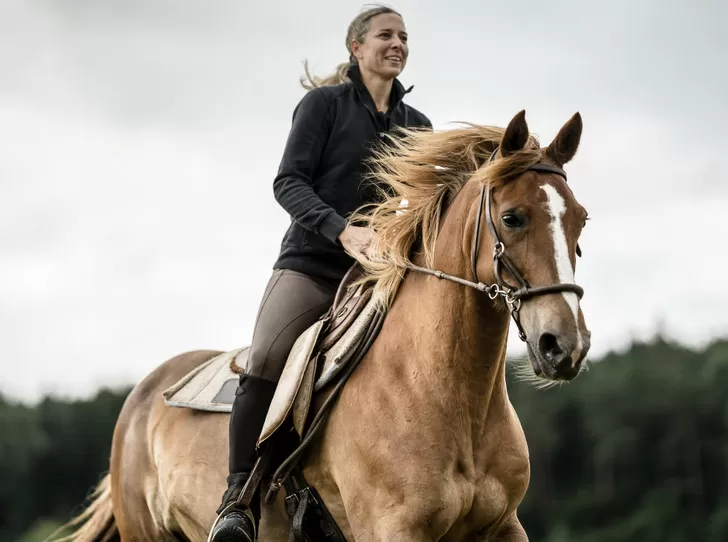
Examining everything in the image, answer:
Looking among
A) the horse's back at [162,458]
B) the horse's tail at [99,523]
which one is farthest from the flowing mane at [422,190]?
the horse's tail at [99,523]

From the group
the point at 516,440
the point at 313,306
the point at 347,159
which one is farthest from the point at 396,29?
the point at 516,440

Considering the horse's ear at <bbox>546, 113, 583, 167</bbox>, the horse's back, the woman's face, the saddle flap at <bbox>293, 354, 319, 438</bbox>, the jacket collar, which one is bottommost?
the horse's back

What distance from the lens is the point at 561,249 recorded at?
5.12 m

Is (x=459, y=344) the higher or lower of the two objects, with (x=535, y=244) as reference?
lower

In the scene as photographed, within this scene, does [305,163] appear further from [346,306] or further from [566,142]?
[566,142]

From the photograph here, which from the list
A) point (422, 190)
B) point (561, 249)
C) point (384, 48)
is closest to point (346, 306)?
point (422, 190)

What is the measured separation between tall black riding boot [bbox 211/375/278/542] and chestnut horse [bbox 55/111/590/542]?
30cm

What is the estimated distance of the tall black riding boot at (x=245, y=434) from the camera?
634cm

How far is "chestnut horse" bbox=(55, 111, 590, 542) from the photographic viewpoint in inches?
204

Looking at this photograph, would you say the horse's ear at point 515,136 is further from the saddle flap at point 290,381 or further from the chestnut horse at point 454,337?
the saddle flap at point 290,381

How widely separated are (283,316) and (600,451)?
74010mm

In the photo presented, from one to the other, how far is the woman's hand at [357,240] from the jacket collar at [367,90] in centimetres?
109

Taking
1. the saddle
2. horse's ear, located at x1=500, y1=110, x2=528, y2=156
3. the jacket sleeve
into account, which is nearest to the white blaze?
horse's ear, located at x1=500, y1=110, x2=528, y2=156

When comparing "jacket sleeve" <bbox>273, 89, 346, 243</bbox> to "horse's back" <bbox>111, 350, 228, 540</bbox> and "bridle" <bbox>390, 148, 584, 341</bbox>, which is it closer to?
"bridle" <bbox>390, 148, 584, 341</bbox>
